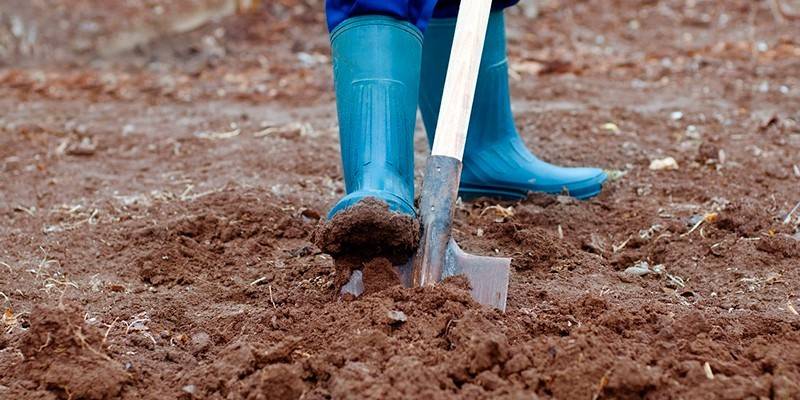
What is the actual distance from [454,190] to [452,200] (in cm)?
2

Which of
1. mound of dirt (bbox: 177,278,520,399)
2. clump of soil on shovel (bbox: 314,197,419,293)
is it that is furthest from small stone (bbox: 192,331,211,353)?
clump of soil on shovel (bbox: 314,197,419,293)

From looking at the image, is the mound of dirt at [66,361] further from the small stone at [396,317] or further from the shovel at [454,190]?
the shovel at [454,190]

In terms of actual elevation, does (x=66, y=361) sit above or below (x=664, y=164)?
above

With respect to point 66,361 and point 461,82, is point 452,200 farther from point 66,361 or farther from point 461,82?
point 66,361

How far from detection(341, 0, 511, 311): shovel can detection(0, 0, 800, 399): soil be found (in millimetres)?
64

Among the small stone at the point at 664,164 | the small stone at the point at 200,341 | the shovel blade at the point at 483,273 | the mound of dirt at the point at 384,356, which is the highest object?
the mound of dirt at the point at 384,356

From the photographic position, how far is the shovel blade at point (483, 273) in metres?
1.84

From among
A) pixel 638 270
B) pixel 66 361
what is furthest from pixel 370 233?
pixel 638 270

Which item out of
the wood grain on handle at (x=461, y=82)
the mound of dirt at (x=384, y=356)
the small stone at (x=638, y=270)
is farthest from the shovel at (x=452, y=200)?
the small stone at (x=638, y=270)

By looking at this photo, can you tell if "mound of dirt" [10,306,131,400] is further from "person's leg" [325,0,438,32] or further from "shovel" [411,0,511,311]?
"person's leg" [325,0,438,32]

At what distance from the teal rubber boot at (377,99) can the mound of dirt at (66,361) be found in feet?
2.01

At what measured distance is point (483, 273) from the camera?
189 cm

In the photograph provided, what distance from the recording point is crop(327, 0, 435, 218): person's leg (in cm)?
195

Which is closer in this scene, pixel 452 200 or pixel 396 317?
pixel 396 317
